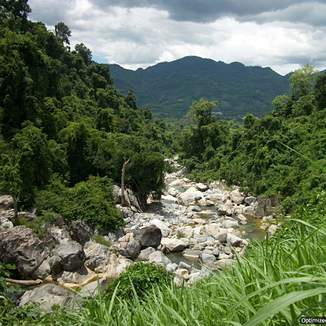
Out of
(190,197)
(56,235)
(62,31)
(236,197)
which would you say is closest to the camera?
(56,235)

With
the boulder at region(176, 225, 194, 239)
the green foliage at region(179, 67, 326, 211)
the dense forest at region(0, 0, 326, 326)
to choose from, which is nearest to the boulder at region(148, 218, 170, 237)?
the boulder at region(176, 225, 194, 239)

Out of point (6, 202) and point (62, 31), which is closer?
point (6, 202)

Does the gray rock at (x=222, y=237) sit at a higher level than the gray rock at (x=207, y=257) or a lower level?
lower

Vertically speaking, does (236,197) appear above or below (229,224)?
below

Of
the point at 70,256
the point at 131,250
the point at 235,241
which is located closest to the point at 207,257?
the point at 235,241

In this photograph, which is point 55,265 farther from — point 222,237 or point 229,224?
point 229,224

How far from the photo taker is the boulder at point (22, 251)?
14.4 m

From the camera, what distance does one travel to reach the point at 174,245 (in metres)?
18.7

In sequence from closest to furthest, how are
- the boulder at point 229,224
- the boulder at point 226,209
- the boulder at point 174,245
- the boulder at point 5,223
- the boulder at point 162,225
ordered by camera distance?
the boulder at point 5,223 → the boulder at point 174,245 → the boulder at point 162,225 → the boulder at point 229,224 → the boulder at point 226,209

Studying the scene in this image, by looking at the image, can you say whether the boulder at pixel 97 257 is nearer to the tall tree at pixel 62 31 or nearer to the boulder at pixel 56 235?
the boulder at pixel 56 235

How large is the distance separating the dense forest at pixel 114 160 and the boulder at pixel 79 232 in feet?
2.36

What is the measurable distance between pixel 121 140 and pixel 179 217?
7.32m

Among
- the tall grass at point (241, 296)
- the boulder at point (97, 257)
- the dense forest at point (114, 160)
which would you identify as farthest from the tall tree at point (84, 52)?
the tall grass at point (241, 296)

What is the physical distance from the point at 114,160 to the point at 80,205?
7.74 meters
